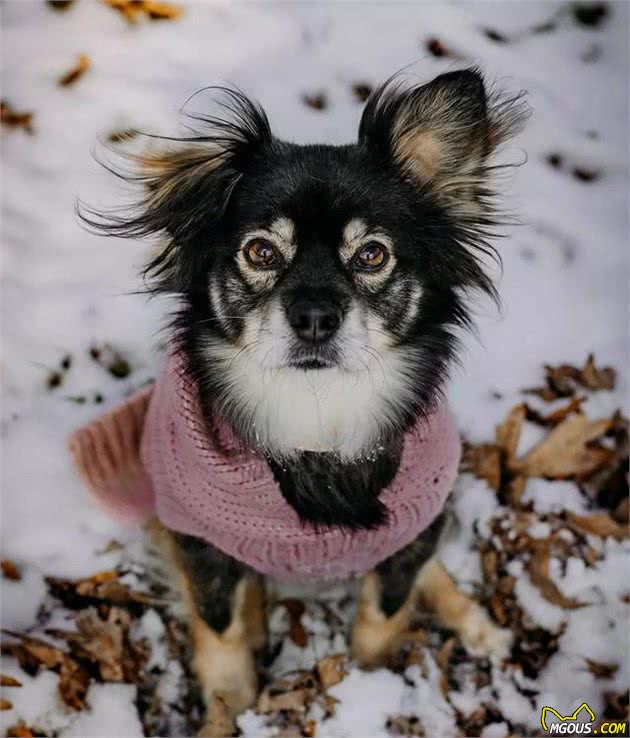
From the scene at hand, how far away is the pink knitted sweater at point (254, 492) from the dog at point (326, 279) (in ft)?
0.03

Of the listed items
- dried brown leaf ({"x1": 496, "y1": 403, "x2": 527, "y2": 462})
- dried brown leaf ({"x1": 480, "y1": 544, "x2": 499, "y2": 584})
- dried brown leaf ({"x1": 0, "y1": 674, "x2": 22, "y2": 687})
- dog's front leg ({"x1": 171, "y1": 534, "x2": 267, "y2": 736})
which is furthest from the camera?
dried brown leaf ({"x1": 496, "y1": 403, "x2": 527, "y2": 462})

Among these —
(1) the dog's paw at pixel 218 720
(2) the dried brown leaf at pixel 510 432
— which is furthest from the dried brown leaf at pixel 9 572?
(2) the dried brown leaf at pixel 510 432

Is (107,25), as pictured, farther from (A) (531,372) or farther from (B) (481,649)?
(B) (481,649)

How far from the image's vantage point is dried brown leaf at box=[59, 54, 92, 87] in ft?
11.1

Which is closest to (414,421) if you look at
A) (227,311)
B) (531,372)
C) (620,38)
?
(227,311)

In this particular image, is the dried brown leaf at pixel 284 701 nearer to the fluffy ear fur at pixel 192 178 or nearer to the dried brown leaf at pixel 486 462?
the dried brown leaf at pixel 486 462

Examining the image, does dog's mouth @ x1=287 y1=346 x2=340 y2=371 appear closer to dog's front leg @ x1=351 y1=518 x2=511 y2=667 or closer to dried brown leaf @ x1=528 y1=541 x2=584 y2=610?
dog's front leg @ x1=351 y1=518 x2=511 y2=667

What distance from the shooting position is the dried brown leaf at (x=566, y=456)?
286 centimetres

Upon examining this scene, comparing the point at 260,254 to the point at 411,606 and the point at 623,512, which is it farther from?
the point at 623,512

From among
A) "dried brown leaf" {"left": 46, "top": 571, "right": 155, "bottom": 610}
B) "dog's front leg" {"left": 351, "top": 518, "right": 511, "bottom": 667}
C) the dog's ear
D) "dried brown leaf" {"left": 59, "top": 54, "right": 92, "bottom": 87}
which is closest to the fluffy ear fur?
the dog's ear

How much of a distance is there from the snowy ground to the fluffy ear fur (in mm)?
611

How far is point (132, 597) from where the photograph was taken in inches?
105

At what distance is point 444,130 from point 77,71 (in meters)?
2.01

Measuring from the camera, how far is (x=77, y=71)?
340cm
